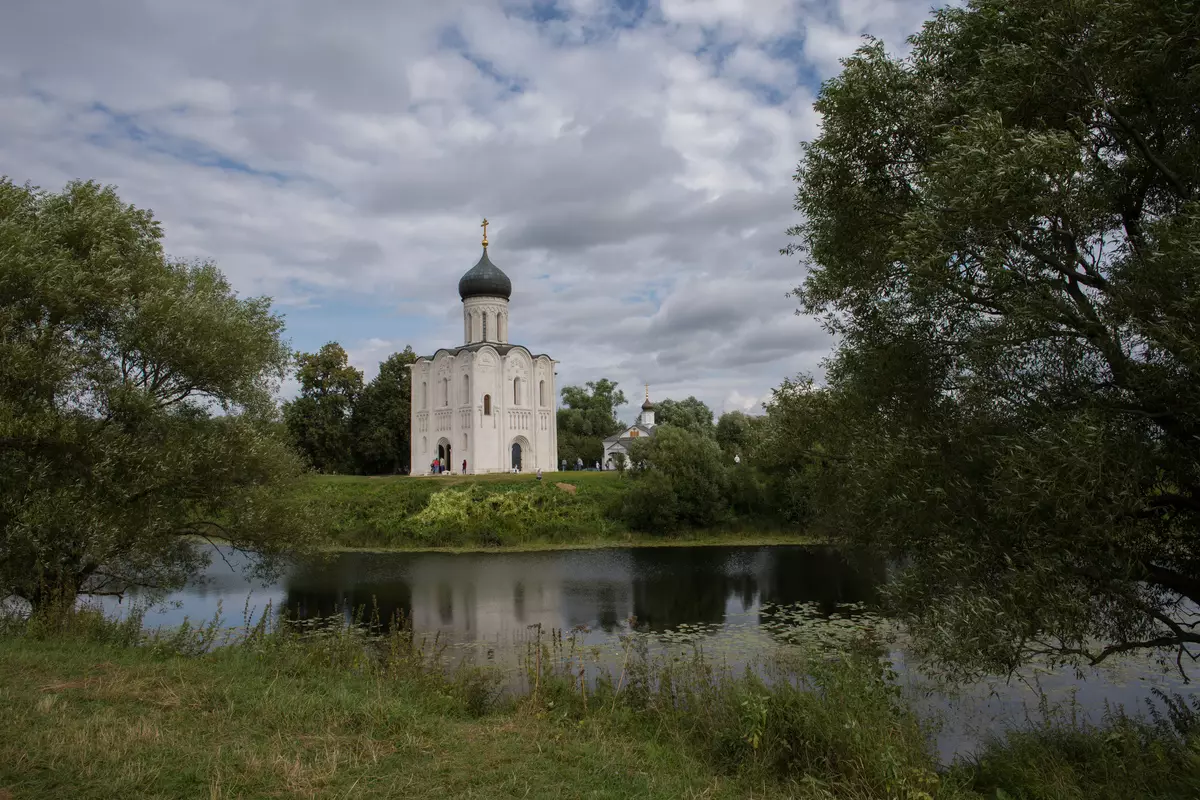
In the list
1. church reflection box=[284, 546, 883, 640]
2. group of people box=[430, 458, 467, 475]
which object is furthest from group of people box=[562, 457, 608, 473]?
church reflection box=[284, 546, 883, 640]

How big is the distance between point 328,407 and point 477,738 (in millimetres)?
44131

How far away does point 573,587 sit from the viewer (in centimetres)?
2095

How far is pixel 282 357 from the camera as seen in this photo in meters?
13.2

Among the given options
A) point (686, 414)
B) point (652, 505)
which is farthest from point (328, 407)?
point (686, 414)

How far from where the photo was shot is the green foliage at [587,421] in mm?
64938

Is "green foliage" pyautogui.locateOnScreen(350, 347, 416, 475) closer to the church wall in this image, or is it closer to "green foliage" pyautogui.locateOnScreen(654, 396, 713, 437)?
the church wall

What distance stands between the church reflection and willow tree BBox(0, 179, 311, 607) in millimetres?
3520

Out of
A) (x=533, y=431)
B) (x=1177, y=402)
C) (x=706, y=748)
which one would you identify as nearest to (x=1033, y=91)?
(x=1177, y=402)

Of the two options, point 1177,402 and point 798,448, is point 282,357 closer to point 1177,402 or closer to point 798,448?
point 798,448

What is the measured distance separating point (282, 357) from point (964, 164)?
10.8m

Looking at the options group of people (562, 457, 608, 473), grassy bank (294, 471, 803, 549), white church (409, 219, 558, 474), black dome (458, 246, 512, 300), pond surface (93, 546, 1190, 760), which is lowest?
pond surface (93, 546, 1190, 760)

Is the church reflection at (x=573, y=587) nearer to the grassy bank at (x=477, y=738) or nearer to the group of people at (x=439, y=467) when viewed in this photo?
the grassy bank at (x=477, y=738)

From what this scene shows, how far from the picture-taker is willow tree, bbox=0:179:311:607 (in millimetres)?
9805

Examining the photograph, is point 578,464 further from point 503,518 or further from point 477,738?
point 477,738
